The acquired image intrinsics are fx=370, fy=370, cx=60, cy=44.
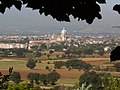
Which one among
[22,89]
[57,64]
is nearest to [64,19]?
[22,89]

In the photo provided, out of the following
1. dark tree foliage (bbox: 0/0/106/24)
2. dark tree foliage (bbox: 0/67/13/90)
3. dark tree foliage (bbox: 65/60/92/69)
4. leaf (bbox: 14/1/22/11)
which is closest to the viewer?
dark tree foliage (bbox: 0/0/106/24)

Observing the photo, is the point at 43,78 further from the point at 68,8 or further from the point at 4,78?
the point at 68,8

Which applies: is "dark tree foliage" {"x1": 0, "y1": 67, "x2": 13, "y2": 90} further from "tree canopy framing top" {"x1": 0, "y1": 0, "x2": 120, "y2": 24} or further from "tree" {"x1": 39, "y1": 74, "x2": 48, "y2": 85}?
"tree" {"x1": 39, "y1": 74, "x2": 48, "y2": 85}

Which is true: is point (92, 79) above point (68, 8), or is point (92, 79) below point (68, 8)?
below

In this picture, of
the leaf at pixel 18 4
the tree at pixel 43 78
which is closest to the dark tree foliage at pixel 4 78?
the leaf at pixel 18 4

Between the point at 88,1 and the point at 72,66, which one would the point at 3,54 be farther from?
the point at 88,1

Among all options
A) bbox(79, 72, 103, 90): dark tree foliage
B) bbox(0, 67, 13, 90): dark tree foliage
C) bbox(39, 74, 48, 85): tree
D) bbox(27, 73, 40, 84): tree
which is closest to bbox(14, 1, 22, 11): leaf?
bbox(0, 67, 13, 90): dark tree foliage

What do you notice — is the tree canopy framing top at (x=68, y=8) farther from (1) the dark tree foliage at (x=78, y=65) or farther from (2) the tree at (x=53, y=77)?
(1) the dark tree foliage at (x=78, y=65)

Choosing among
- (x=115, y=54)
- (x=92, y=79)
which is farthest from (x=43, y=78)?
(x=115, y=54)
